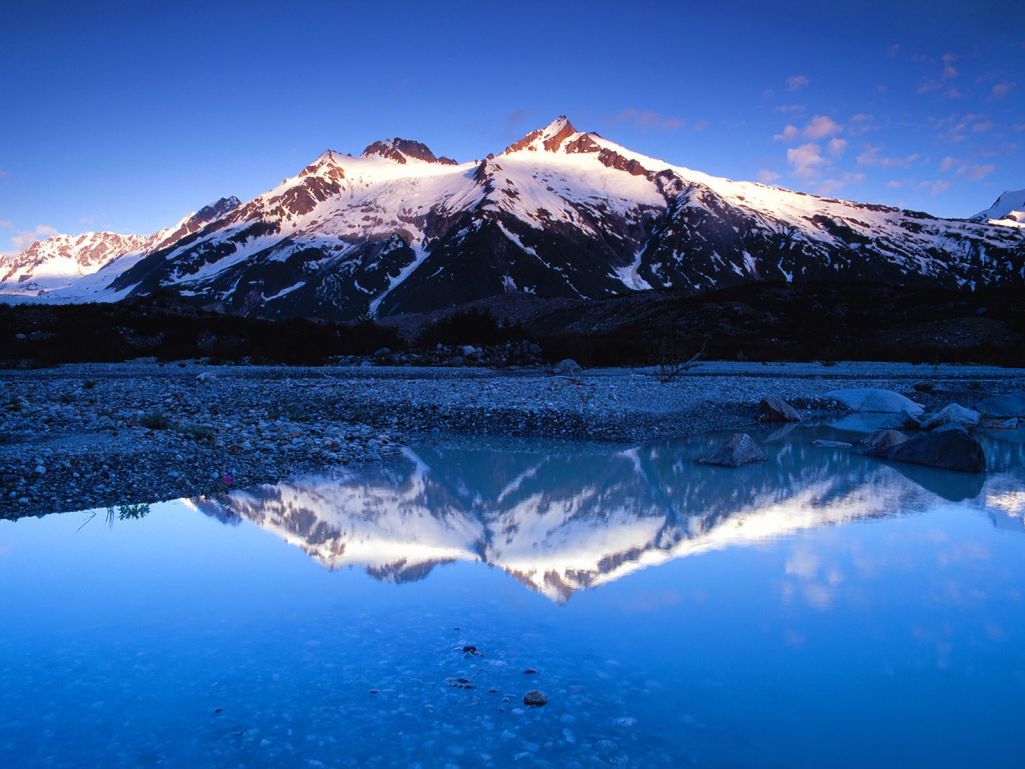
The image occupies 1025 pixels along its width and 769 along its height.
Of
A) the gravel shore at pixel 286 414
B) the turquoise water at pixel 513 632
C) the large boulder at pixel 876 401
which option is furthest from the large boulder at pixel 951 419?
the turquoise water at pixel 513 632

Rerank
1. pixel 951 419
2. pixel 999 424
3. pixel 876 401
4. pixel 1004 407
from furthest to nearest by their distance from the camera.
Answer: pixel 1004 407 → pixel 876 401 → pixel 999 424 → pixel 951 419

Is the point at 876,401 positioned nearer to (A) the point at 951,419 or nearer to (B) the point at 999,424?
(A) the point at 951,419

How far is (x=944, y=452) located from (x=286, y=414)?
16430 mm

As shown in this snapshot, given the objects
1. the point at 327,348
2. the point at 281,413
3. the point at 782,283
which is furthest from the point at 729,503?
the point at 782,283

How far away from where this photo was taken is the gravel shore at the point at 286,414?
1214 cm

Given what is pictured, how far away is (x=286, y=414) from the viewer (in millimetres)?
20188

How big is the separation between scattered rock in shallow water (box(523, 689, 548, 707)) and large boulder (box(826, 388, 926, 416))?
63.6 ft

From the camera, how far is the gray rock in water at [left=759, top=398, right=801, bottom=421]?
21922 millimetres

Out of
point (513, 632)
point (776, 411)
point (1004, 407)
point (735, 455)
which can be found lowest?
point (513, 632)

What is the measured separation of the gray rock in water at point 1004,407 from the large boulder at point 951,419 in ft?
12.0

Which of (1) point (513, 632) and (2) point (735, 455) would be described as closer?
(1) point (513, 632)

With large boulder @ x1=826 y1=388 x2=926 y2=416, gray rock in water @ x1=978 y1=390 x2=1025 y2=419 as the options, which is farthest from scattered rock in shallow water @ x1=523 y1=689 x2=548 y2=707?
gray rock in water @ x1=978 y1=390 x2=1025 y2=419

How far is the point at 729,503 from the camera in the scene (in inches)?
484

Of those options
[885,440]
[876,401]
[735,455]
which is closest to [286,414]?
[735,455]
